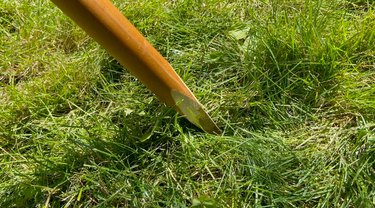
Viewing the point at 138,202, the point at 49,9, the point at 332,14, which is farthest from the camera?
the point at 49,9

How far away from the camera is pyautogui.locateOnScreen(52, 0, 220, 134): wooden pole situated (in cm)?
125

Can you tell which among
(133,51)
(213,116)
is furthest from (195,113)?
(133,51)

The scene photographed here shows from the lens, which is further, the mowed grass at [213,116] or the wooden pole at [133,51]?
the mowed grass at [213,116]

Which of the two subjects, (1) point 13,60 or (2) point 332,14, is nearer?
(2) point 332,14

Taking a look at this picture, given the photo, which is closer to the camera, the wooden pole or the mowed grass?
the wooden pole

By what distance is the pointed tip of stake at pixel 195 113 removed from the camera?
1476 millimetres

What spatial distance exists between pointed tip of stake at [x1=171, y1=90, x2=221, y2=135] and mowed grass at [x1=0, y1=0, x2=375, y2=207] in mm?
42

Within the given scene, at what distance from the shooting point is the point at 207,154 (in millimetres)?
1494

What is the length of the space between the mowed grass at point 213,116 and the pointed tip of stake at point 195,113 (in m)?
0.04

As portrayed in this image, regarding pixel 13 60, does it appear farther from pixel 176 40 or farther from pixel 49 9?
pixel 176 40

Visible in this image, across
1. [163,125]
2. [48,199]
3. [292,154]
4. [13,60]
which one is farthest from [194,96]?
[13,60]

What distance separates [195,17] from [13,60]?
0.67 meters

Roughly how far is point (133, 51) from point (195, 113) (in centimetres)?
29

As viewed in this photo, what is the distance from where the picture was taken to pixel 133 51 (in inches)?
52.9
